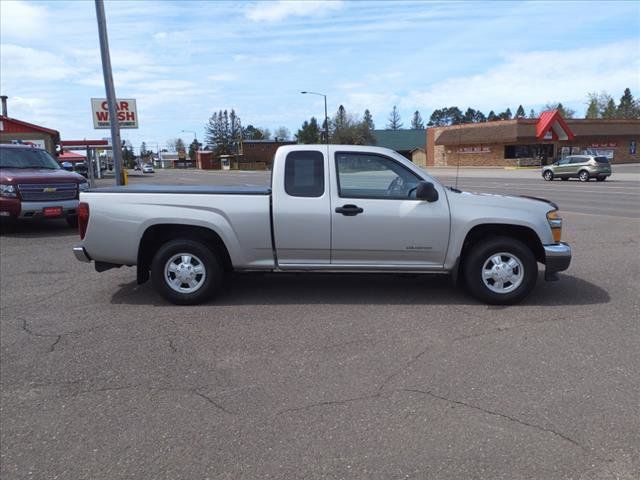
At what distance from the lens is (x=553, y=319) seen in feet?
17.4

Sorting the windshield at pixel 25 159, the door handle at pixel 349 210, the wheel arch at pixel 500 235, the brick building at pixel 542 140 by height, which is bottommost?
the wheel arch at pixel 500 235

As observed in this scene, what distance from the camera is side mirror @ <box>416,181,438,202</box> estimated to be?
5.60 metres

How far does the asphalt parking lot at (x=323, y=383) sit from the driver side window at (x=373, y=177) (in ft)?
4.00

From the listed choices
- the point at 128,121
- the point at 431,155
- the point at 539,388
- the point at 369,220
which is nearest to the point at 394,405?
the point at 539,388

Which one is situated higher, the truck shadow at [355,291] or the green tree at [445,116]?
the green tree at [445,116]

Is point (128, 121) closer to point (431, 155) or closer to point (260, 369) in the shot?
point (260, 369)

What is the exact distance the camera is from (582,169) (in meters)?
32.2

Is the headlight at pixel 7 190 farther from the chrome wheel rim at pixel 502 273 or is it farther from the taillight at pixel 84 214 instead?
the chrome wheel rim at pixel 502 273

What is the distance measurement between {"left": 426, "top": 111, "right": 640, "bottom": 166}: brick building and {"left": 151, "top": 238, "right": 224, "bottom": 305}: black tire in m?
53.6

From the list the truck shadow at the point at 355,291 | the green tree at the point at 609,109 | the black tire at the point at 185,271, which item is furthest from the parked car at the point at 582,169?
the green tree at the point at 609,109

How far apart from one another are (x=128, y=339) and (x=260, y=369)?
1.48 meters

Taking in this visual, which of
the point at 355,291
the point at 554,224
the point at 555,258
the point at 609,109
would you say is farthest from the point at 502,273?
the point at 609,109

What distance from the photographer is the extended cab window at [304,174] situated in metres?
5.77

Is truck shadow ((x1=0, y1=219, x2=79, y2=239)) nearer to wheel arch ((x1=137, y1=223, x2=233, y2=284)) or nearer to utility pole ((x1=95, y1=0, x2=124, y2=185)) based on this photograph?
utility pole ((x1=95, y1=0, x2=124, y2=185))
